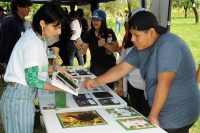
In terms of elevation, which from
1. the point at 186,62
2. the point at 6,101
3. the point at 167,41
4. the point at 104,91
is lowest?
the point at 104,91

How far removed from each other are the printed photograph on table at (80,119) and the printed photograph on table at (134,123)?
0.41 ft

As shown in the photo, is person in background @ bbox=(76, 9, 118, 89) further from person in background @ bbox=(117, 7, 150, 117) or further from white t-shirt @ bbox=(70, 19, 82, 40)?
white t-shirt @ bbox=(70, 19, 82, 40)

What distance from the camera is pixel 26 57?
6.77 ft

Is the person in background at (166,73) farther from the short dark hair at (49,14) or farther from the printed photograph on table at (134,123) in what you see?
the short dark hair at (49,14)

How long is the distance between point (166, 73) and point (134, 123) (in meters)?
0.39

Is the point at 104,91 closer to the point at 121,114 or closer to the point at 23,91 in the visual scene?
the point at 121,114

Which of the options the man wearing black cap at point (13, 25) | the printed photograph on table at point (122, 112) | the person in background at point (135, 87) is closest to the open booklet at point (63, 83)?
the printed photograph on table at point (122, 112)

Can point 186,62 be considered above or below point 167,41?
below

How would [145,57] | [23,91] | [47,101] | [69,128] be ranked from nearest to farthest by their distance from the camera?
[69,128], [23,91], [145,57], [47,101]

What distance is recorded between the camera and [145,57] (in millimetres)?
2342

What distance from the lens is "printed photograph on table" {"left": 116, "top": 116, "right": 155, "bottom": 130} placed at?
208 centimetres

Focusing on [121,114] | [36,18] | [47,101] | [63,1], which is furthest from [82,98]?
[63,1]

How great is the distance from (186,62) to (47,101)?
45.6 inches

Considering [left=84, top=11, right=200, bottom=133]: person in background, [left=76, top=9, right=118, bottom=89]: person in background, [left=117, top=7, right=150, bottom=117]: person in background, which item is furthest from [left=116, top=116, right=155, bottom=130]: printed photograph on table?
[left=76, top=9, right=118, bottom=89]: person in background
